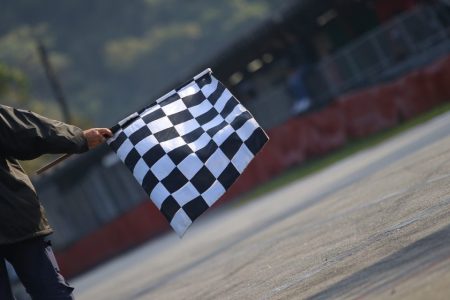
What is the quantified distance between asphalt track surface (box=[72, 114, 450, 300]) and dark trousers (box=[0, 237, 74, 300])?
1.55 metres

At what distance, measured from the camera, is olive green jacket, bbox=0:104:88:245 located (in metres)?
5.26

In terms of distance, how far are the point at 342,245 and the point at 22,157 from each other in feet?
9.99

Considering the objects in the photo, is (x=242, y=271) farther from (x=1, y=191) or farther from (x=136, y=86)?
(x=136, y=86)

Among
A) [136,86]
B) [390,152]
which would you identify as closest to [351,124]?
[390,152]

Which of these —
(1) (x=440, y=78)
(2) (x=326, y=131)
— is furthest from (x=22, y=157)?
(2) (x=326, y=131)

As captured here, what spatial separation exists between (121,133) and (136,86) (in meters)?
106

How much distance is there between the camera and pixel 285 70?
4262cm

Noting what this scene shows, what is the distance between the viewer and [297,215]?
12.9 meters

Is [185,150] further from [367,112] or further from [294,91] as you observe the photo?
[294,91]

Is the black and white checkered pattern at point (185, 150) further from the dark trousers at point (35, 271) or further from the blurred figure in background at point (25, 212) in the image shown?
the dark trousers at point (35, 271)

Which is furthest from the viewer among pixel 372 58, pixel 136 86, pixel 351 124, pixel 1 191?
pixel 136 86

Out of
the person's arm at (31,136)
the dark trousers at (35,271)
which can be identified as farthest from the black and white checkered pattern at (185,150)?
the dark trousers at (35,271)

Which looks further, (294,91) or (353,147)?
(294,91)

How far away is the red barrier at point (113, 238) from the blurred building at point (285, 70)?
0.04 meters
